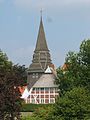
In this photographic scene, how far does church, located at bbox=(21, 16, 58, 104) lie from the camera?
102m

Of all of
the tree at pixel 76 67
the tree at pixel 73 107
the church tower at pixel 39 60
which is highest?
the church tower at pixel 39 60

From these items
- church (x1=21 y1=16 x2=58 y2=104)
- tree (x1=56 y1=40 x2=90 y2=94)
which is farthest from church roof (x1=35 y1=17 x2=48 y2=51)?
tree (x1=56 y1=40 x2=90 y2=94)

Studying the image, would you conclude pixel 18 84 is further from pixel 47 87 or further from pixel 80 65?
pixel 47 87

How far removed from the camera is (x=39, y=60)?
120 meters

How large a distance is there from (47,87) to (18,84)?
66.4m

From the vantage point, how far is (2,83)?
114ft

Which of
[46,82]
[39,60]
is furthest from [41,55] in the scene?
[46,82]

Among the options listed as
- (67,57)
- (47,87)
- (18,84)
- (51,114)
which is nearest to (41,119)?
(51,114)

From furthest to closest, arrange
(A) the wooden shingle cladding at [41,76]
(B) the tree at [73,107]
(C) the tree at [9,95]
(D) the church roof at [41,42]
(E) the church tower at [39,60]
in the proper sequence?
(D) the church roof at [41,42], (E) the church tower at [39,60], (A) the wooden shingle cladding at [41,76], (B) the tree at [73,107], (C) the tree at [9,95]

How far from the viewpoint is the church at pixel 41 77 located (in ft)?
335

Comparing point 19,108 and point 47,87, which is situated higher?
point 47,87

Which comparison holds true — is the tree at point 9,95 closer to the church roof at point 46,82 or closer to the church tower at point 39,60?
the church roof at point 46,82

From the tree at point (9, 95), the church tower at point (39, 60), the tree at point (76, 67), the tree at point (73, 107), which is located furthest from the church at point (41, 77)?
the tree at point (9, 95)

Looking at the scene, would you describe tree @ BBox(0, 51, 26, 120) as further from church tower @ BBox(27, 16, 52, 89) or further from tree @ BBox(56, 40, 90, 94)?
church tower @ BBox(27, 16, 52, 89)
